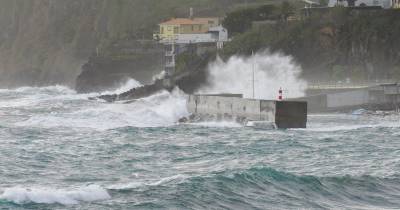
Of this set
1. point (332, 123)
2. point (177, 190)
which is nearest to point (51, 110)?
point (332, 123)

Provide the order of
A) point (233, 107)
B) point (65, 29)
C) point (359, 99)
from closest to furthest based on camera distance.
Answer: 1. point (233, 107)
2. point (359, 99)
3. point (65, 29)

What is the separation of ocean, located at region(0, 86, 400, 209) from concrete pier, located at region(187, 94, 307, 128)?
711mm

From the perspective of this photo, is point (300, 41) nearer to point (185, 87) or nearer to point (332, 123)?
point (185, 87)

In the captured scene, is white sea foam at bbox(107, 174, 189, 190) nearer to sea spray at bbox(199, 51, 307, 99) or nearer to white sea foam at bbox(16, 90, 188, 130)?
white sea foam at bbox(16, 90, 188, 130)

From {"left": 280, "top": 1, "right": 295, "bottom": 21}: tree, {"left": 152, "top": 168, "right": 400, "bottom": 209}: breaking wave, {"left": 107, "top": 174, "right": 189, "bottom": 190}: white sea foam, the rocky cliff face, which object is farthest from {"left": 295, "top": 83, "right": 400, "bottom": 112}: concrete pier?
the rocky cliff face

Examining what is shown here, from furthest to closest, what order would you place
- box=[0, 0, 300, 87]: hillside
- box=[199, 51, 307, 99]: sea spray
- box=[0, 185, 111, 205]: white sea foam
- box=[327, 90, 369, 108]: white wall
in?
box=[0, 0, 300, 87]: hillside < box=[199, 51, 307, 99]: sea spray < box=[327, 90, 369, 108]: white wall < box=[0, 185, 111, 205]: white sea foam

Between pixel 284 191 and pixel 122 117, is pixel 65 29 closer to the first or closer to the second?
pixel 122 117

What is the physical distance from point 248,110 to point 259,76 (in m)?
17.5

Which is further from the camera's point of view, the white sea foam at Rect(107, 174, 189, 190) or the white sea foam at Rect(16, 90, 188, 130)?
the white sea foam at Rect(16, 90, 188, 130)

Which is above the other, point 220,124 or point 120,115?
point 120,115

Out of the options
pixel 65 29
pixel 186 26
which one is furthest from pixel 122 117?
pixel 65 29

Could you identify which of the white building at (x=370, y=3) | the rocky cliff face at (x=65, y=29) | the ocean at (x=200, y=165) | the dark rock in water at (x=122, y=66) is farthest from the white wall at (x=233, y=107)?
the rocky cliff face at (x=65, y=29)

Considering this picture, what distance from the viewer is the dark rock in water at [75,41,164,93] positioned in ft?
291

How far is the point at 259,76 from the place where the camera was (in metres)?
62.4
